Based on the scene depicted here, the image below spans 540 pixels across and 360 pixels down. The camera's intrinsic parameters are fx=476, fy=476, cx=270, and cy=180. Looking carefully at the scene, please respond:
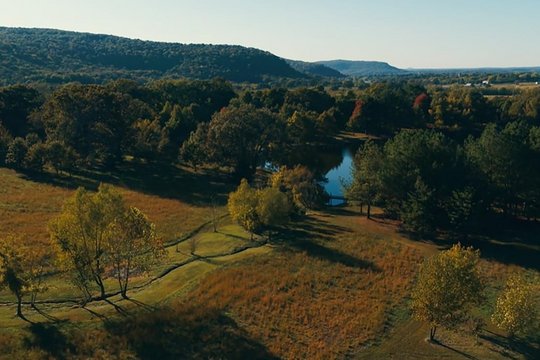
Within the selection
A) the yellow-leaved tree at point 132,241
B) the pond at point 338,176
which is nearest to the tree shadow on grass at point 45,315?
the yellow-leaved tree at point 132,241

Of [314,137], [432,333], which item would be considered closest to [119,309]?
[432,333]

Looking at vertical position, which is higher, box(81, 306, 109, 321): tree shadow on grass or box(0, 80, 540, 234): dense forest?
box(0, 80, 540, 234): dense forest

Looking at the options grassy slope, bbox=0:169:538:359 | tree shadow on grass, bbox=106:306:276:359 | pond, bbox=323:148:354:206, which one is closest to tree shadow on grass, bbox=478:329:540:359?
grassy slope, bbox=0:169:538:359

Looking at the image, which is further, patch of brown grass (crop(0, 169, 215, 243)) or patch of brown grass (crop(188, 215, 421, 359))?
patch of brown grass (crop(0, 169, 215, 243))

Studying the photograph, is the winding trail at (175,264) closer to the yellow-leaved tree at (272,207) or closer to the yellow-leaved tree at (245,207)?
the yellow-leaved tree at (245,207)

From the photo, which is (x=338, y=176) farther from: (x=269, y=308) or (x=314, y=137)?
(x=269, y=308)

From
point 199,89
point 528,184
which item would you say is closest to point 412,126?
point 199,89

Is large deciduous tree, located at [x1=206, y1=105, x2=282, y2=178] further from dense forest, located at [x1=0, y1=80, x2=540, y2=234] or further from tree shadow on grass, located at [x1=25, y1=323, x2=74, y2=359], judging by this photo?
tree shadow on grass, located at [x1=25, y1=323, x2=74, y2=359]
